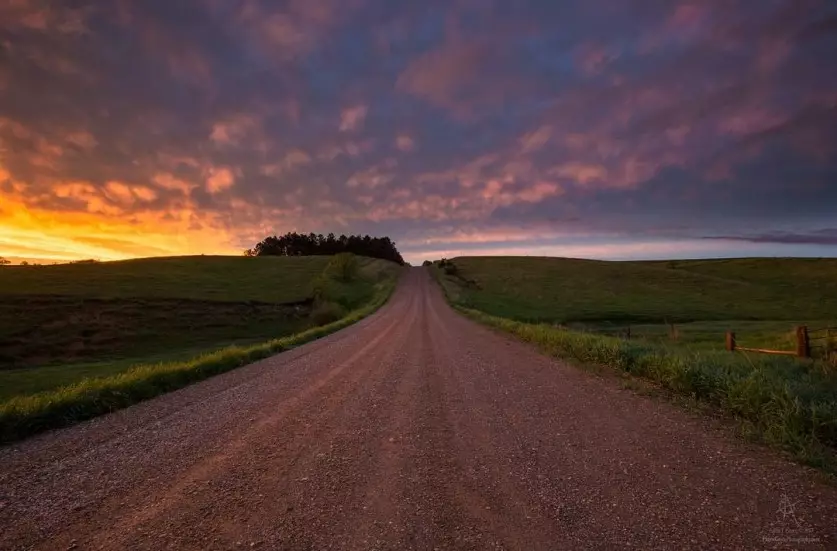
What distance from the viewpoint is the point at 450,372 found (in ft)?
40.4

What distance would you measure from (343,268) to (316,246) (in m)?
85.5

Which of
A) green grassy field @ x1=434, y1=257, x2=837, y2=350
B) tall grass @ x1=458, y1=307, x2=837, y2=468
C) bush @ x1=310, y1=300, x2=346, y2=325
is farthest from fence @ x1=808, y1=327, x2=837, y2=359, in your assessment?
bush @ x1=310, y1=300, x2=346, y2=325

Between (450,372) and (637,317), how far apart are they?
39.9 meters

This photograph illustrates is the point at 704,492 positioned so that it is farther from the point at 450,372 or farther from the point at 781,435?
the point at 450,372

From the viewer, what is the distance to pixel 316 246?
503 feet

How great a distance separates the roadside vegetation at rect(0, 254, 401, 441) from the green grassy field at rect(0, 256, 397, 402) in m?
0.10

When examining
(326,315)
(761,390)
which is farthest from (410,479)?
(326,315)

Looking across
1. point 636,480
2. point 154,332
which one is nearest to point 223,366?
point 636,480

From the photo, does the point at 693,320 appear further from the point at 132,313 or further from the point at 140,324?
the point at 132,313

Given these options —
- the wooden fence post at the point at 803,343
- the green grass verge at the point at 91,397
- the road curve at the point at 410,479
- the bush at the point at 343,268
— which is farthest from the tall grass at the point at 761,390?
the bush at the point at 343,268

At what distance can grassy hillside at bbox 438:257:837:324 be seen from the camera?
47281 mm

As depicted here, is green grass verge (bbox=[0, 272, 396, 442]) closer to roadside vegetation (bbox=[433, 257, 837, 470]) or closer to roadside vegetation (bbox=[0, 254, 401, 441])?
roadside vegetation (bbox=[0, 254, 401, 441])
